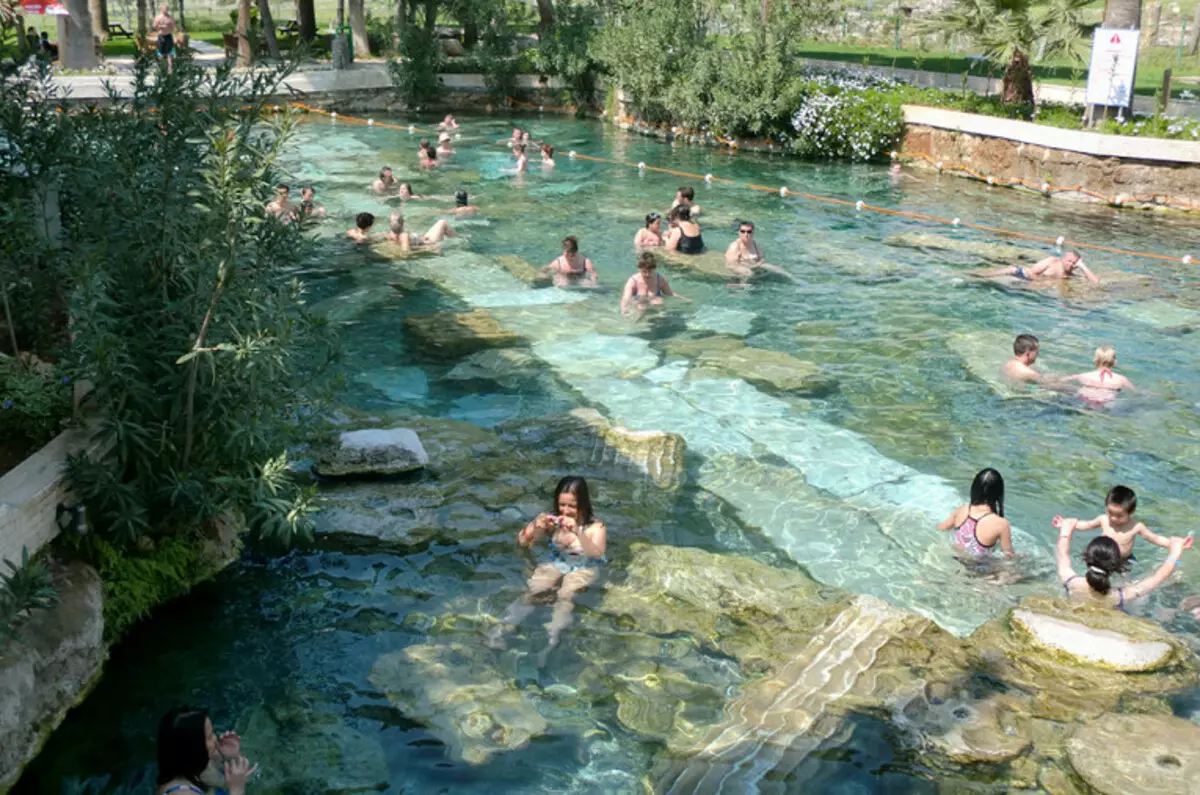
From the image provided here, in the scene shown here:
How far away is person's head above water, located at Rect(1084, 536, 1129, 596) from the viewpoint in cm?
805

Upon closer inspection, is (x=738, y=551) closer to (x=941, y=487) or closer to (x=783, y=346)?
(x=941, y=487)

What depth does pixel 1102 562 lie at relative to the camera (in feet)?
26.5

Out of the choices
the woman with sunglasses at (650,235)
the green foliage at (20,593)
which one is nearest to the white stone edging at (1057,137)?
the woman with sunglasses at (650,235)

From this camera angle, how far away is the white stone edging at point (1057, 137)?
70.4 ft

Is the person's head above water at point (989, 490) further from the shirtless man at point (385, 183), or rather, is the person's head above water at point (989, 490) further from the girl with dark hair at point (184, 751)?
the shirtless man at point (385, 183)

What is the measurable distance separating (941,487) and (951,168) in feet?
56.4

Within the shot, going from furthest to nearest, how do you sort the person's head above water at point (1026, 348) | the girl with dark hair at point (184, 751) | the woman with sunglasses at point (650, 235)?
the woman with sunglasses at point (650, 235), the person's head above water at point (1026, 348), the girl with dark hair at point (184, 751)

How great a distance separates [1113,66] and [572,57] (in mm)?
16237

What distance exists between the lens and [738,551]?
936cm

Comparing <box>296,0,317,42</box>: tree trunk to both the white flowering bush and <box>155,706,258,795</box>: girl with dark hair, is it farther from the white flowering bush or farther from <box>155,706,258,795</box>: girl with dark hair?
<box>155,706,258,795</box>: girl with dark hair

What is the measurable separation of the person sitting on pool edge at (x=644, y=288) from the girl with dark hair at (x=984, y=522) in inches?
284

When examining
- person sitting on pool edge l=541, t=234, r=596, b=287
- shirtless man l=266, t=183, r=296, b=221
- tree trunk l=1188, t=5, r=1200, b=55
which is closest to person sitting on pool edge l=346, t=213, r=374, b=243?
shirtless man l=266, t=183, r=296, b=221

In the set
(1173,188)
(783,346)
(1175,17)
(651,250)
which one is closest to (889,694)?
(783,346)

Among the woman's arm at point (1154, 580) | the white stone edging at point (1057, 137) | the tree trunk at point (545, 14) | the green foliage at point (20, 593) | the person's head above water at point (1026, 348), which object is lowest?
the woman's arm at point (1154, 580)
